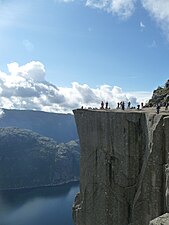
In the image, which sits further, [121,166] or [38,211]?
[38,211]

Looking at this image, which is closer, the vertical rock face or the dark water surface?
the vertical rock face

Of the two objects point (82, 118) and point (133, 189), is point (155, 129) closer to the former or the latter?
point (133, 189)

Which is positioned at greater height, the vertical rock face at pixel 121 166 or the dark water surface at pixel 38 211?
the vertical rock face at pixel 121 166

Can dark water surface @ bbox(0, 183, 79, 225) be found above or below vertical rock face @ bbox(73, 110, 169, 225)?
below

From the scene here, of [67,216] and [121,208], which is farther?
[67,216]

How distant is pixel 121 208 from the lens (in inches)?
1025

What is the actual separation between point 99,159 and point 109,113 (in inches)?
168

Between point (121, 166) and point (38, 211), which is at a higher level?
point (121, 166)

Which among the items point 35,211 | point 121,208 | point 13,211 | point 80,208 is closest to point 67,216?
point 35,211

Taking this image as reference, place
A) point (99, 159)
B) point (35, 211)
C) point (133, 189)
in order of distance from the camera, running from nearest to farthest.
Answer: point (133, 189), point (99, 159), point (35, 211)

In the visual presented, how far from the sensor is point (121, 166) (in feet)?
85.8

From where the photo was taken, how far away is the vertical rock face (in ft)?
71.2

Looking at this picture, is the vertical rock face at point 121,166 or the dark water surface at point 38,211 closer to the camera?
the vertical rock face at point 121,166

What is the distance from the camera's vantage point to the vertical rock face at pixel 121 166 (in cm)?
2169
